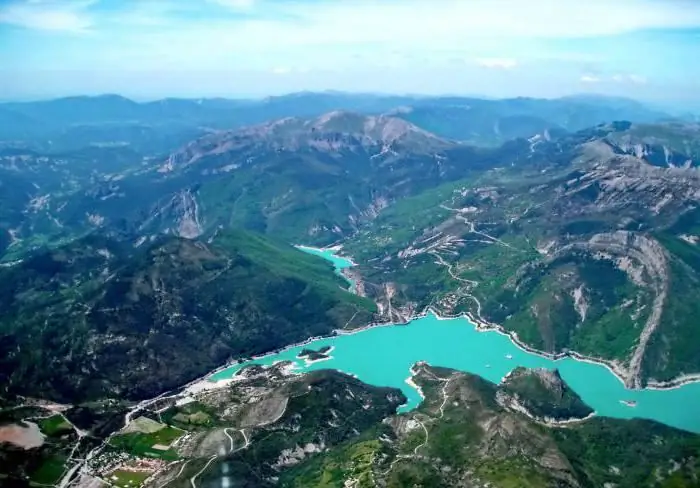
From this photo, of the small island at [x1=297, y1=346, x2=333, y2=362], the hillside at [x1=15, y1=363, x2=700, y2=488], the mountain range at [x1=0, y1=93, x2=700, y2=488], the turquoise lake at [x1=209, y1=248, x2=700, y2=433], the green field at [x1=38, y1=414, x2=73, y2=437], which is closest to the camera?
the hillside at [x1=15, y1=363, x2=700, y2=488]

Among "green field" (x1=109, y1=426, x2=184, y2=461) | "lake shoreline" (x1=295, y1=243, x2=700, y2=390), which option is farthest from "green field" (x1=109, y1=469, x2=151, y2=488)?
"lake shoreline" (x1=295, y1=243, x2=700, y2=390)

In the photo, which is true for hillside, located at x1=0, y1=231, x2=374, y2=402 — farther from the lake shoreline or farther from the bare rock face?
the bare rock face

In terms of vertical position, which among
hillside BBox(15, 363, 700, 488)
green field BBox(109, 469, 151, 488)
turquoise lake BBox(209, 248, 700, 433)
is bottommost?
turquoise lake BBox(209, 248, 700, 433)

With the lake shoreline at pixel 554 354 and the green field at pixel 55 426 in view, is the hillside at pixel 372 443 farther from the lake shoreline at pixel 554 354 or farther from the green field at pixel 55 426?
the lake shoreline at pixel 554 354

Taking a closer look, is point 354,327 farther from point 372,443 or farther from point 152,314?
point 372,443

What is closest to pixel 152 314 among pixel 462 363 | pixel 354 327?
pixel 354 327

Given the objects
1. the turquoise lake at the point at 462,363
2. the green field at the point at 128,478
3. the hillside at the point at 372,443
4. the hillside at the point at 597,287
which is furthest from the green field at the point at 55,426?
the hillside at the point at 597,287
